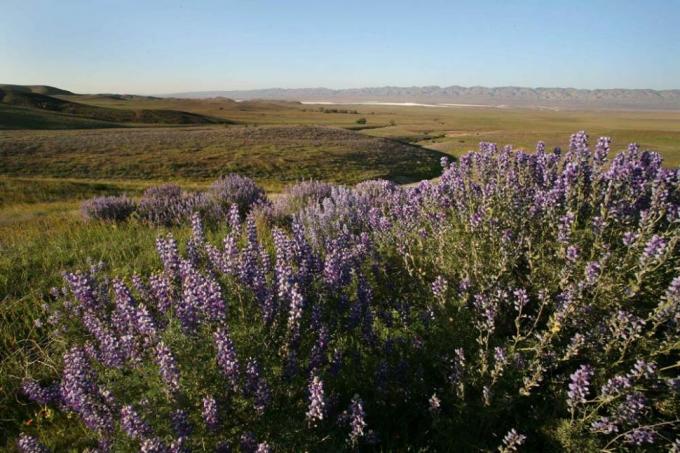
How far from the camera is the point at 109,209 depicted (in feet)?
33.0

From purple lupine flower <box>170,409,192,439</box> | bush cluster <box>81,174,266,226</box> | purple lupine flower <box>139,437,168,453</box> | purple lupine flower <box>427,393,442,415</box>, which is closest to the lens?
purple lupine flower <box>139,437,168,453</box>

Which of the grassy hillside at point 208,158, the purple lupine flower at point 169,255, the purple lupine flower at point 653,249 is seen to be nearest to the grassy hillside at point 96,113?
the grassy hillside at point 208,158

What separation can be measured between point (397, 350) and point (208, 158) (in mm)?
22908

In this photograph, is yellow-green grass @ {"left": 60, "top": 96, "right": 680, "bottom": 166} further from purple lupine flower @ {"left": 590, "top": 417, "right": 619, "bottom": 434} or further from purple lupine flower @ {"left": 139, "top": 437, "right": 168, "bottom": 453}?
purple lupine flower @ {"left": 139, "top": 437, "right": 168, "bottom": 453}

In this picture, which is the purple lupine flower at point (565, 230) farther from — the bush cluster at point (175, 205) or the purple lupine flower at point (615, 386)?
the bush cluster at point (175, 205)

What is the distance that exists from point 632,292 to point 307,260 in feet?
7.34

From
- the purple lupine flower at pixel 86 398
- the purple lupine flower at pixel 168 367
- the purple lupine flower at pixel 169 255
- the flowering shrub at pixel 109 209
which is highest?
the purple lupine flower at pixel 169 255

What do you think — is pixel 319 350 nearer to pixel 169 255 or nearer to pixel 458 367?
pixel 458 367

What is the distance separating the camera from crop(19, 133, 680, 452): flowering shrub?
2.61 metres

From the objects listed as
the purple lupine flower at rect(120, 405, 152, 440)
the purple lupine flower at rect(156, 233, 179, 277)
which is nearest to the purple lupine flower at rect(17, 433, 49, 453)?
the purple lupine flower at rect(120, 405, 152, 440)

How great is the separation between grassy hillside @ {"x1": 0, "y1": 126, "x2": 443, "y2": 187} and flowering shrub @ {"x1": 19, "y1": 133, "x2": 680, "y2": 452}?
15.3 m

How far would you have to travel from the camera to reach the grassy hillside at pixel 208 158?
21.0 metres

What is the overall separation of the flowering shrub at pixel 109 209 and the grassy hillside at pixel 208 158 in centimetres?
870

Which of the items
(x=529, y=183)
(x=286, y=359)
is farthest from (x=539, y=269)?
(x=286, y=359)
